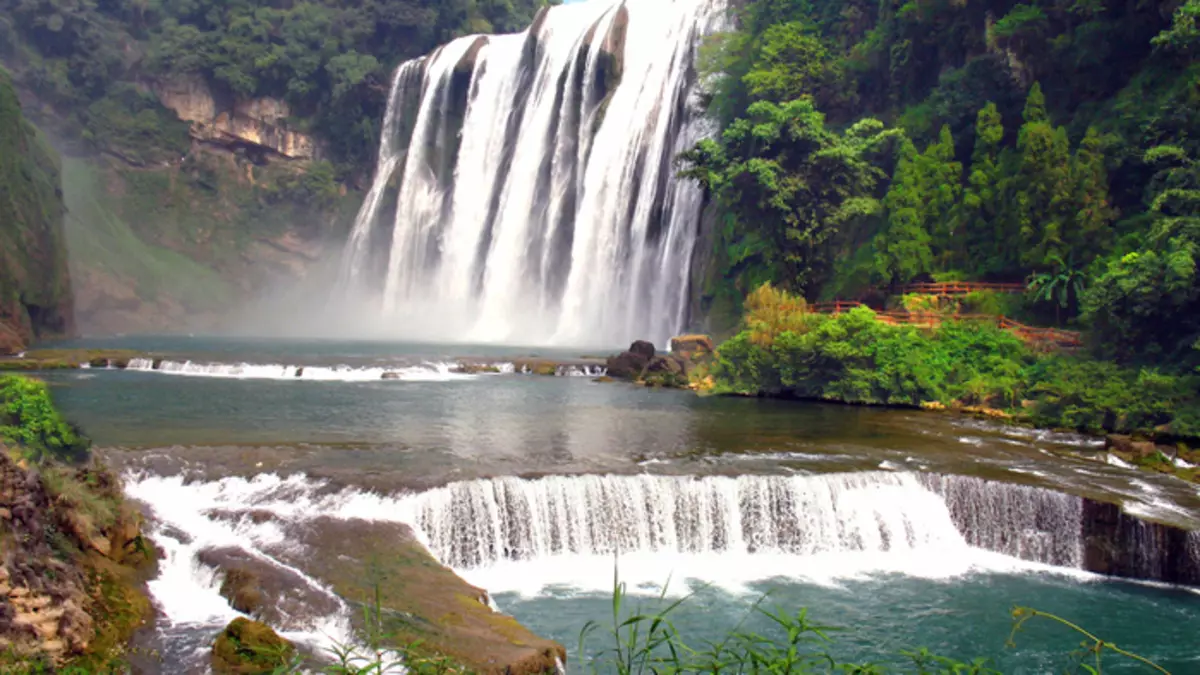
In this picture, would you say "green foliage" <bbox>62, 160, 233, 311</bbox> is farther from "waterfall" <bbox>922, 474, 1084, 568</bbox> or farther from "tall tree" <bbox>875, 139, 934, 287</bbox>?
"waterfall" <bbox>922, 474, 1084, 568</bbox>

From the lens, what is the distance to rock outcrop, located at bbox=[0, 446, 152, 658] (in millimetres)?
8234

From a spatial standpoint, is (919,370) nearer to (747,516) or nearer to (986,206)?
(986,206)

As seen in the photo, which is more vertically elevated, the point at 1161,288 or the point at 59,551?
the point at 1161,288

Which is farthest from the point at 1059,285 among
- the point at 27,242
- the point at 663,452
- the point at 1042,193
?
the point at 27,242

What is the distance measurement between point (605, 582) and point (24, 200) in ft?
118

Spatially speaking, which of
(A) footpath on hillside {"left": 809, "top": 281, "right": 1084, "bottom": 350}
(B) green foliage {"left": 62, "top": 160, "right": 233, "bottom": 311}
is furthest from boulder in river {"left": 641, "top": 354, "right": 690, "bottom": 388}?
(B) green foliage {"left": 62, "top": 160, "right": 233, "bottom": 311}

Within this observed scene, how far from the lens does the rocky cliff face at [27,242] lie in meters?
36.4

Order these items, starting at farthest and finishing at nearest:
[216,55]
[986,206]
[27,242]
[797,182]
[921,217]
→ 1. [216,55]
2. [27,242]
3. [797,182]
4. [921,217]
5. [986,206]

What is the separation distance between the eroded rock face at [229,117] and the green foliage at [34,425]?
187 ft

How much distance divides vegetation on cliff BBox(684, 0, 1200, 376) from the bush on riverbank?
122 centimetres

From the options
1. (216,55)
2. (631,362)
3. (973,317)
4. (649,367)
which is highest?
Result: (216,55)

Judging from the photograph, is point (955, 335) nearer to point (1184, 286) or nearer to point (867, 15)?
point (1184, 286)

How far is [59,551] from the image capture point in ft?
31.2

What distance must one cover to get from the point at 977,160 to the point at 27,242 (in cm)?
3527
